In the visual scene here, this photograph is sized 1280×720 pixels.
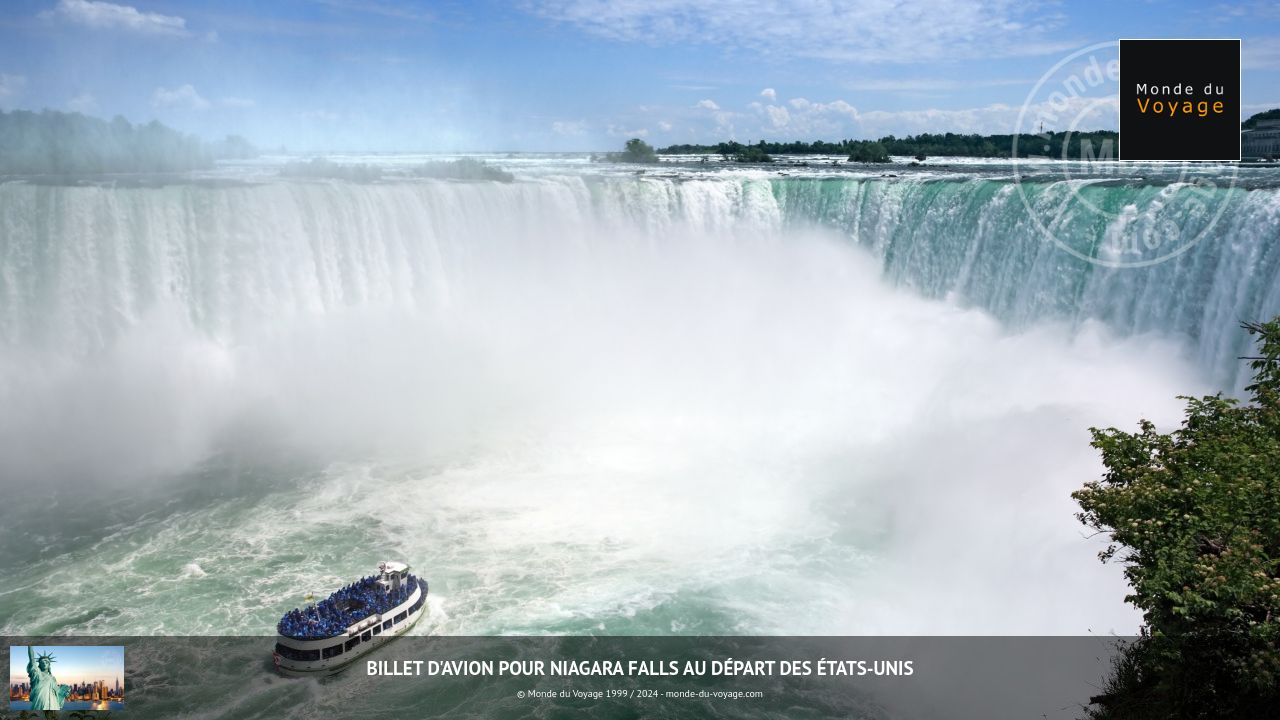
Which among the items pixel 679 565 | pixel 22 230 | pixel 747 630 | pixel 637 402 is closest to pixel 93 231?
pixel 22 230

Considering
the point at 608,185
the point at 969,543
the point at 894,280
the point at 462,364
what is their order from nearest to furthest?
the point at 969,543 < the point at 462,364 < the point at 894,280 < the point at 608,185

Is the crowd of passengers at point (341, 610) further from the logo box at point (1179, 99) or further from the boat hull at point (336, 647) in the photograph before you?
the logo box at point (1179, 99)

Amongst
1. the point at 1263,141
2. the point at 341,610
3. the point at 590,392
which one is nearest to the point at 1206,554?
the point at 341,610

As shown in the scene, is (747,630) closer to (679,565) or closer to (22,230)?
(679,565)

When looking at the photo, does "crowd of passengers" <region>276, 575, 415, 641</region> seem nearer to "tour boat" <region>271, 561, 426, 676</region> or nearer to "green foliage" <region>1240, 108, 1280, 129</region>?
"tour boat" <region>271, 561, 426, 676</region>

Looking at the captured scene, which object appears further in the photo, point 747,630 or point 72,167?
point 72,167

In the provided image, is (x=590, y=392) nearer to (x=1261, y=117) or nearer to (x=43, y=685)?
(x=43, y=685)

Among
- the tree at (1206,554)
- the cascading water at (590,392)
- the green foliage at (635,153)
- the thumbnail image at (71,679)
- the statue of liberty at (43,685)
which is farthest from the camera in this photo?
the green foliage at (635,153)

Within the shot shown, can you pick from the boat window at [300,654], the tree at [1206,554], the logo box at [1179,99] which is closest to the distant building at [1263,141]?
the logo box at [1179,99]
